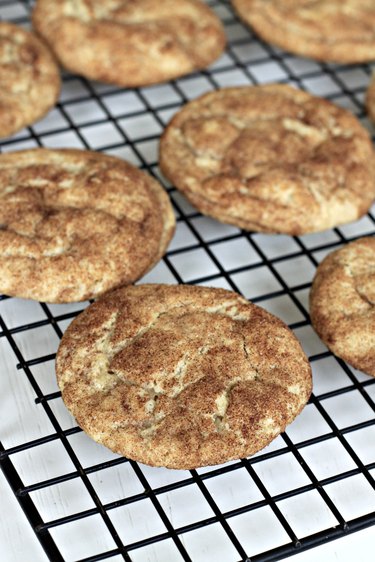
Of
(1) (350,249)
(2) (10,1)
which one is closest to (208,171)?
(1) (350,249)

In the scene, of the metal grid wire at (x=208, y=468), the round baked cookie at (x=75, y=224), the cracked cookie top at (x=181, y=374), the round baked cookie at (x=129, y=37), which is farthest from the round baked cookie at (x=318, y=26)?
the cracked cookie top at (x=181, y=374)

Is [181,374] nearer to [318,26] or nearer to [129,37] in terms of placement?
[129,37]

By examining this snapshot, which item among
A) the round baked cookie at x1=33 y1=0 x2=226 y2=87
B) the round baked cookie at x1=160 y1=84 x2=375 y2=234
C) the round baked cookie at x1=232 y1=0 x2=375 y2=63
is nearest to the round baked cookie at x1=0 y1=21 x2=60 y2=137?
the round baked cookie at x1=33 y1=0 x2=226 y2=87

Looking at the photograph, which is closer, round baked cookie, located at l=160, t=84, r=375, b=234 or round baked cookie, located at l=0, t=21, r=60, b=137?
round baked cookie, located at l=160, t=84, r=375, b=234

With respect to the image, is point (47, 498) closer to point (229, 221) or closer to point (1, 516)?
point (1, 516)

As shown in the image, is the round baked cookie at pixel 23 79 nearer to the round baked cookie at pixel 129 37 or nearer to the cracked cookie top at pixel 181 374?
the round baked cookie at pixel 129 37

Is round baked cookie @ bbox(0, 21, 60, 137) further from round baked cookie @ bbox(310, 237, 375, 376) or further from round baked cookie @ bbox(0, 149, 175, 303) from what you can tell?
round baked cookie @ bbox(310, 237, 375, 376)
